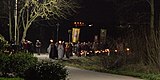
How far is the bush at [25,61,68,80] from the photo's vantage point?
15.3 m

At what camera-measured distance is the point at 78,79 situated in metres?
20.2

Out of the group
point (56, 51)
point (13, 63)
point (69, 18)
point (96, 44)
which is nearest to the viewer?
point (13, 63)

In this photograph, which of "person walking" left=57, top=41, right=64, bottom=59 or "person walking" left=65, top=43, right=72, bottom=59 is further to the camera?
"person walking" left=65, top=43, right=72, bottom=59

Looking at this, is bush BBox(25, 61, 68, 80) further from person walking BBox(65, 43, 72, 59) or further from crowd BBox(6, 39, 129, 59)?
person walking BBox(65, 43, 72, 59)

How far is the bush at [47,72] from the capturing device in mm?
15264

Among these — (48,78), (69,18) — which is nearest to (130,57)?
(48,78)

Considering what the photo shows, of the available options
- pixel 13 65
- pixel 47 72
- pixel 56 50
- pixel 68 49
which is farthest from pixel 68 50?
pixel 47 72

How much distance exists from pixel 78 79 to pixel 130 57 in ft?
27.2

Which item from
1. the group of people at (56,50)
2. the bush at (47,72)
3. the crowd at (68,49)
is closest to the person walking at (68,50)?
the crowd at (68,49)

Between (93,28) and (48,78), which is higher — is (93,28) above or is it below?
above

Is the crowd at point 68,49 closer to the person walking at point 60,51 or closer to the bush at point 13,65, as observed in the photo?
the person walking at point 60,51

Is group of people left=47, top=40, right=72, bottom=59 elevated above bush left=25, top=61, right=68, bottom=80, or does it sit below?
above

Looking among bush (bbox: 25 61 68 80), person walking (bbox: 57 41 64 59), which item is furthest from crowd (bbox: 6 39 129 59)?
bush (bbox: 25 61 68 80)

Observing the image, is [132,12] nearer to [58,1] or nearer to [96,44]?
[96,44]
